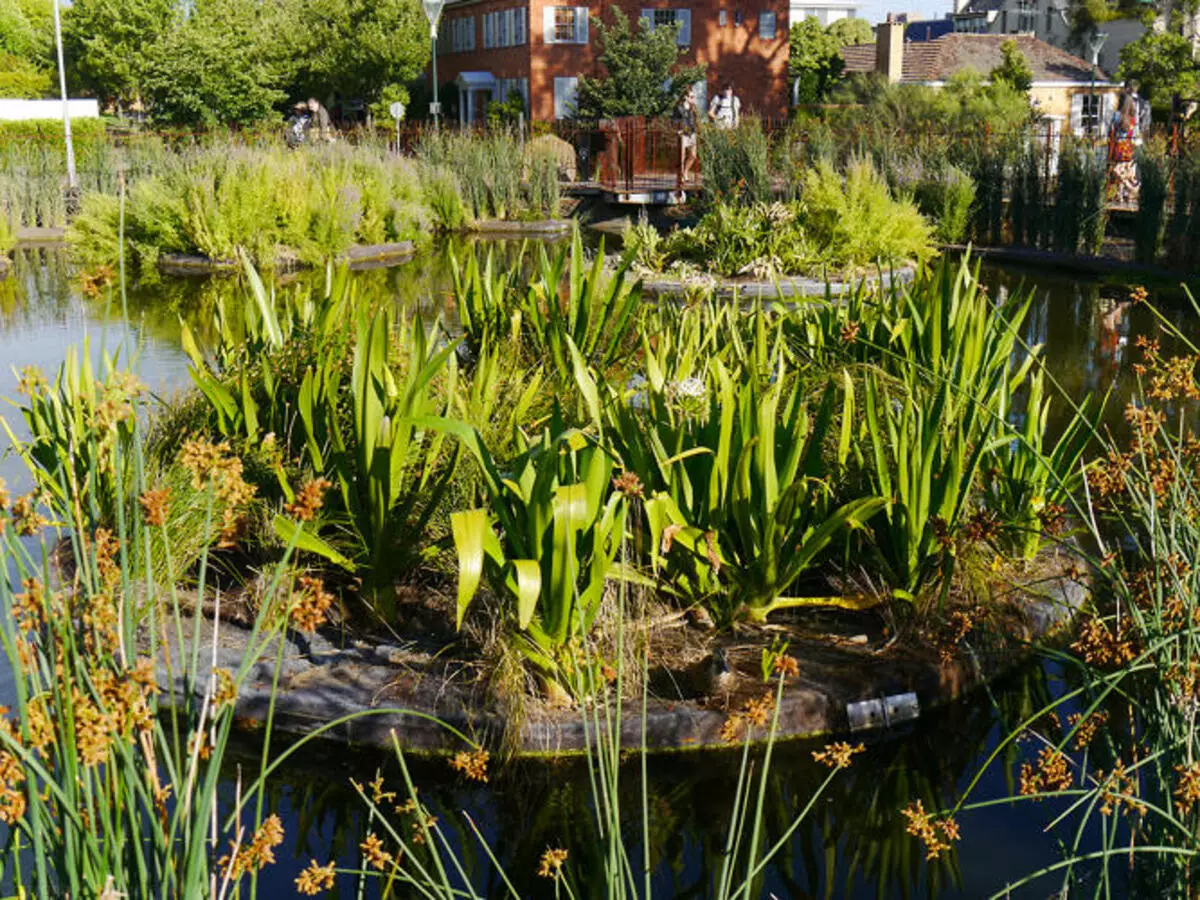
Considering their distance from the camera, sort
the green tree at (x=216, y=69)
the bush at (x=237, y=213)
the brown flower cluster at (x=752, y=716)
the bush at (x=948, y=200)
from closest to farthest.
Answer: the brown flower cluster at (x=752, y=716)
the bush at (x=237, y=213)
the bush at (x=948, y=200)
the green tree at (x=216, y=69)

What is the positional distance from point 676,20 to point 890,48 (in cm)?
973

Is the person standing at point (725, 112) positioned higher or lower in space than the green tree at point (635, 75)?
lower

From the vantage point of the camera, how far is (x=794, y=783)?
416 cm

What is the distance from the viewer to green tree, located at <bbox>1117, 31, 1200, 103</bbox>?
132ft

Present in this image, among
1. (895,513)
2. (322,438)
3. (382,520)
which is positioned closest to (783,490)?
(895,513)

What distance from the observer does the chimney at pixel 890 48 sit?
46219mm

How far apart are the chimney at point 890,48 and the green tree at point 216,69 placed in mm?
18644

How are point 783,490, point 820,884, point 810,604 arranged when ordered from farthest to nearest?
point 810,604, point 783,490, point 820,884

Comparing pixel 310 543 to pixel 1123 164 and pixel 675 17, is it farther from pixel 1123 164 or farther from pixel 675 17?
pixel 675 17

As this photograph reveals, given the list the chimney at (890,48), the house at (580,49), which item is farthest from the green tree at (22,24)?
the chimney at (890,48)

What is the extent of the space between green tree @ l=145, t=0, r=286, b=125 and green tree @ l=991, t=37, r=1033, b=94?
20397 mm

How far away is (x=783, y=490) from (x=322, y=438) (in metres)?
Result: 1.73

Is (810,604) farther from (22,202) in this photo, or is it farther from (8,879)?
(22,202)

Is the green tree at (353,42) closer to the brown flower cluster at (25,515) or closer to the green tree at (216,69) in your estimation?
the green tree at (216,69)
